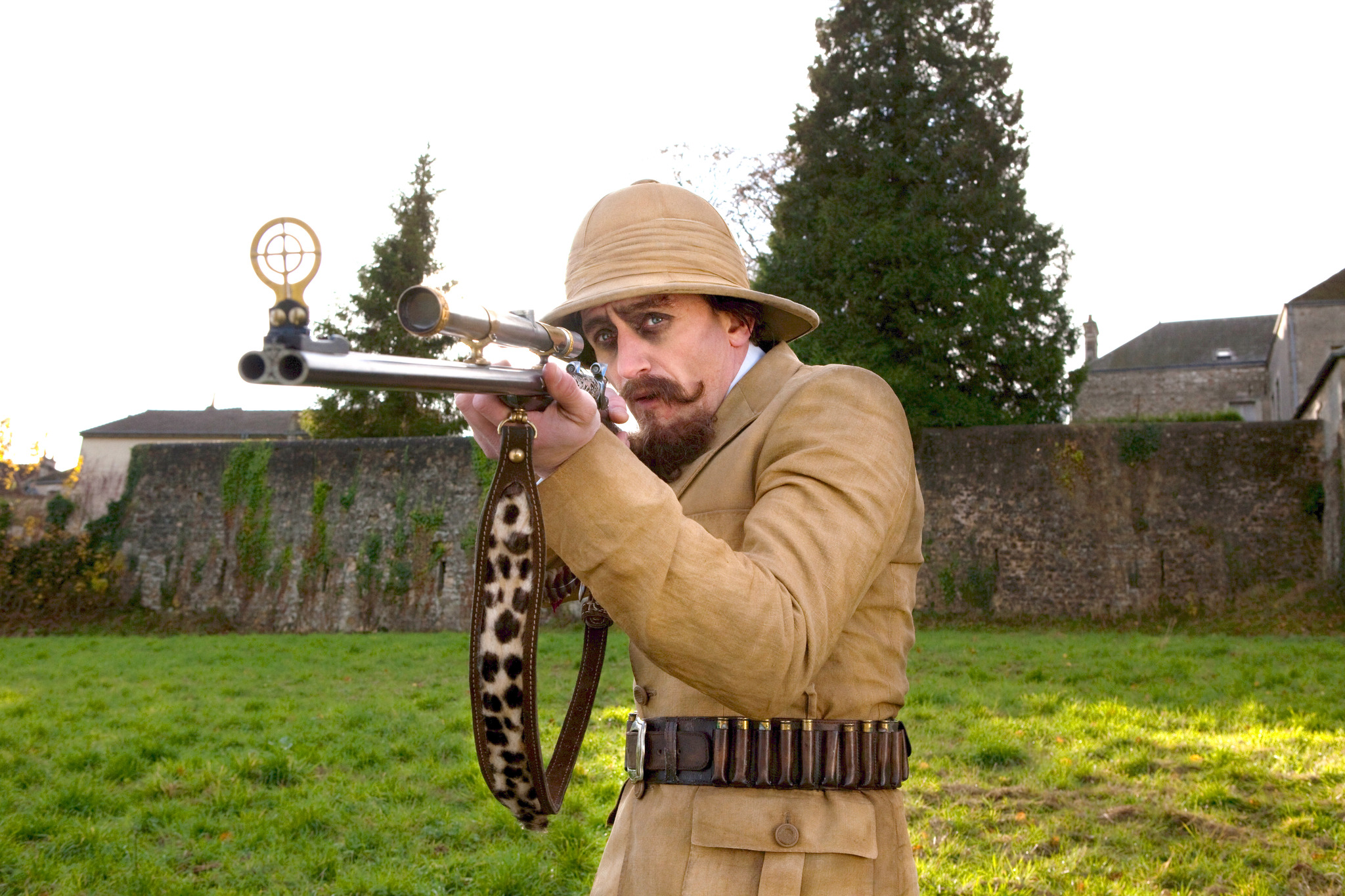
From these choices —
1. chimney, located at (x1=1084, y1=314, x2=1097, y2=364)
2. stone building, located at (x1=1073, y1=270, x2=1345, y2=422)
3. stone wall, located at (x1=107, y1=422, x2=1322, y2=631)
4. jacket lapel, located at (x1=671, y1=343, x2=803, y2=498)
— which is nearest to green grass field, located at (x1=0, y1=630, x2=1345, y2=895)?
jacket lapel, located at (x1=671, y1=343, x2=803, y2=498)

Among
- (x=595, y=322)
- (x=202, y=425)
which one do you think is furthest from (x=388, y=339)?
(x=202, y=425)

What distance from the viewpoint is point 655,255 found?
105 inches

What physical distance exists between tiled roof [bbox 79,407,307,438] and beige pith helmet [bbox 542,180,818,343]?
235 feet

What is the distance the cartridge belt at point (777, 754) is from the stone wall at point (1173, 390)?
55302 mm

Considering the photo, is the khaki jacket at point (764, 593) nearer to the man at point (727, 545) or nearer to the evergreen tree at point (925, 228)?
the man at point (727, 545)

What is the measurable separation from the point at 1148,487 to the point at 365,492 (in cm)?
1782

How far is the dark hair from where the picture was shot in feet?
9.04

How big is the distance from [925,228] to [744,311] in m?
24.6

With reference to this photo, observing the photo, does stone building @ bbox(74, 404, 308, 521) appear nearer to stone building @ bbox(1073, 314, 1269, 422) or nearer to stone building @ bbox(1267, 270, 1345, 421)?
stone building @ bbox(1073, 314, 1269, 422)

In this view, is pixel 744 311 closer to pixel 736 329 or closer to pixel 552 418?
pixel 736 329

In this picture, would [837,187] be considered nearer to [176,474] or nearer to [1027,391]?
[1027,391]

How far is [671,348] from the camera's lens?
105 inches

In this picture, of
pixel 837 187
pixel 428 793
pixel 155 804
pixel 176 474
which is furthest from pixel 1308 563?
pixel 176 474

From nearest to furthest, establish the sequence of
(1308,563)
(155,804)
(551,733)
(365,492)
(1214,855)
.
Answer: (1214,855) → (155,804) → (551,733) → (1308,563) → (365,492)
